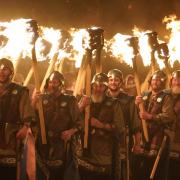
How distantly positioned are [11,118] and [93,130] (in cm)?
152

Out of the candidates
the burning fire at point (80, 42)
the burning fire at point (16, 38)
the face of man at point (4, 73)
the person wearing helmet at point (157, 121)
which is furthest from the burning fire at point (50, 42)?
the person wearing helmet at point (157, 121)

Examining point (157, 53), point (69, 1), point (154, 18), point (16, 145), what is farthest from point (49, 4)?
point (16, 145)

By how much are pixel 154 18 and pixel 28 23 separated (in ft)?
30.3

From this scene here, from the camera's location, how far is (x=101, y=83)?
852 centimetres

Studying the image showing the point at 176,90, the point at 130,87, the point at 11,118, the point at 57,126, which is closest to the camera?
the point at 11,118

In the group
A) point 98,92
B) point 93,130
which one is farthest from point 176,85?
point 93,130

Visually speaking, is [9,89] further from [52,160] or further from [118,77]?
[118,77]

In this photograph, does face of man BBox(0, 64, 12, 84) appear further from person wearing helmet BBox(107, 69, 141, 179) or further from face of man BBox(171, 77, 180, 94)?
face of man BBox(171, 77, 180, 94)

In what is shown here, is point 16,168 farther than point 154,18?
No

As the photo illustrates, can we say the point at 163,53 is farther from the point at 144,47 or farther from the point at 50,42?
the point at 50,42

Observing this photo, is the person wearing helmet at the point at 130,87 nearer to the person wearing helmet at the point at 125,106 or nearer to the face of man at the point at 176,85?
the face of man at the point at 176,85

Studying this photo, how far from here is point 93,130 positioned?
8336 mm

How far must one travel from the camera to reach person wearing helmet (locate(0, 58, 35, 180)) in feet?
24.3

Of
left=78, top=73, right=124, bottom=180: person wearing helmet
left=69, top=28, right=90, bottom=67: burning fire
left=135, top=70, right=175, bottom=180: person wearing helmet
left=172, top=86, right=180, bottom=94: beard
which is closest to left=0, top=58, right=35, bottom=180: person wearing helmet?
left=78, top=73, right=124, bottom=180: person wearing helmet
